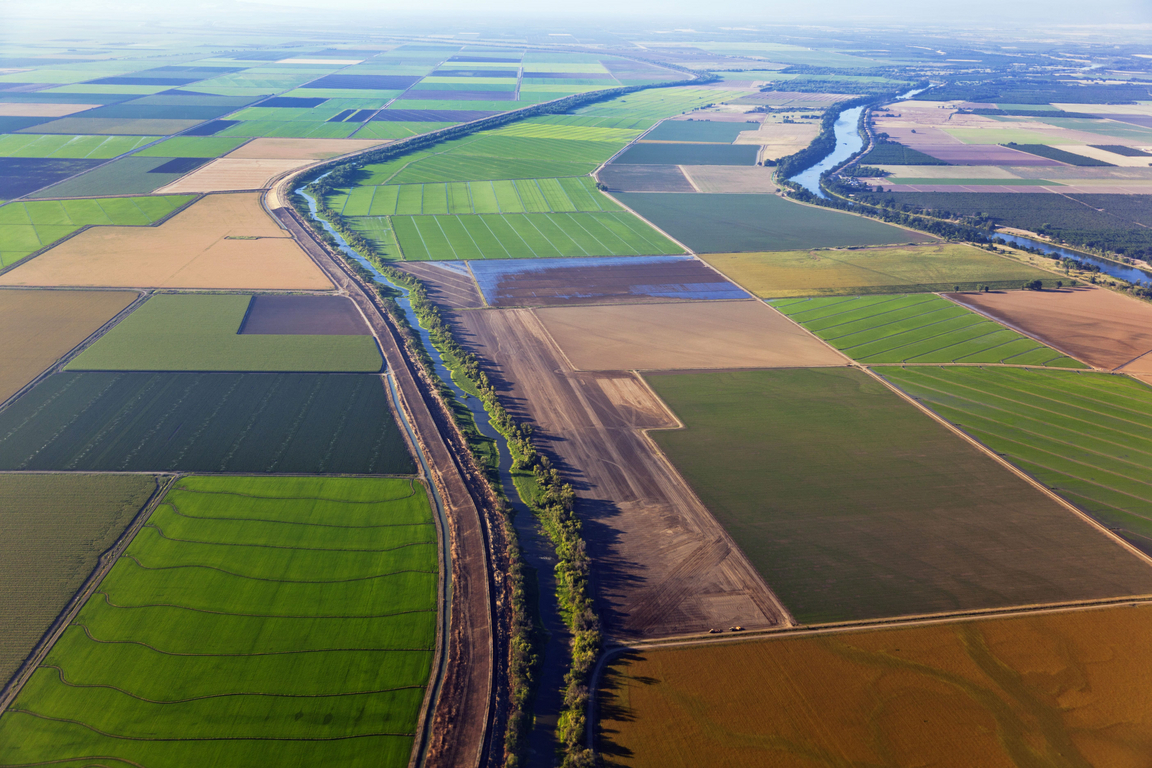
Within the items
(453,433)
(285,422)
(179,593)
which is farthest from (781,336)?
(179,593)

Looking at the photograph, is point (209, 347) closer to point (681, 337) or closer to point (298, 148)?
point (681, 337)

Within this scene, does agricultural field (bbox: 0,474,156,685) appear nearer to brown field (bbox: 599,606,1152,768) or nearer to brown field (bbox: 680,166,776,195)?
brown field (bbox: 599,606,1152,768)

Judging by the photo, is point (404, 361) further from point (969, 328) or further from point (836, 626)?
point (969, 328)

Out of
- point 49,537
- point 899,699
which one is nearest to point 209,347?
point 49,537

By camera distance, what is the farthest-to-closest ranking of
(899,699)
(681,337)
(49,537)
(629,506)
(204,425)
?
(681,337) → (204,425) → (629,506) → (49,537) → (899,699)

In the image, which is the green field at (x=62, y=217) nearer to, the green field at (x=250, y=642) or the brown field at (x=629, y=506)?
the brown field at (x=629, y=506)

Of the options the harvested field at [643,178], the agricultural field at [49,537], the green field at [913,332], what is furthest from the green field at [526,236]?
the agricultural field at [49,537]
